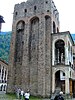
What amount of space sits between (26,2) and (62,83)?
17070 millimetres

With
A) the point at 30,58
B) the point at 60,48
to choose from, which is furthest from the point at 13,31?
the point at 60,48

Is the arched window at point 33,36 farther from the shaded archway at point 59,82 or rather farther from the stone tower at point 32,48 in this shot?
the shaded archway at point 59,82

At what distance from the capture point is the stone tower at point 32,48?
30625mm

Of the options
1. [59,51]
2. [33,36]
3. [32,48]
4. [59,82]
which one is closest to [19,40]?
[33,36]

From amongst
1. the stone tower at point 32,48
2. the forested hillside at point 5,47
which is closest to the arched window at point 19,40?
the stone tower at point 32,48

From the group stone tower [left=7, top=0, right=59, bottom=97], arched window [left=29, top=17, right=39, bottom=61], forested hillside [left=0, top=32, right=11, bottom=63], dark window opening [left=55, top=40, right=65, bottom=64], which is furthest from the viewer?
forested hillside [left=0, top=32, right=11, bottom=63]

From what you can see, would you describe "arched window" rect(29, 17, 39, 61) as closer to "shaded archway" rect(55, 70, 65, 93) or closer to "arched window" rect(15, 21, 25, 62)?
"arched window" rect(15, 21, 25, 62)

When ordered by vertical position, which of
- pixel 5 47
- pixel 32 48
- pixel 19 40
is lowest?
pixel 32 48

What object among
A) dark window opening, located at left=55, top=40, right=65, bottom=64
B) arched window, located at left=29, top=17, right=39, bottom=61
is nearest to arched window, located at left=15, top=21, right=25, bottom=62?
arched window, located at left=29, top=17, right=39, bottom=61

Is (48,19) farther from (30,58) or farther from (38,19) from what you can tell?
(30,58)

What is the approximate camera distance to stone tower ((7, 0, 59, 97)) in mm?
30625

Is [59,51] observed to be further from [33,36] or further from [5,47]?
[5,47]

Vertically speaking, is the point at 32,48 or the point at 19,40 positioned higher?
the point at 19,40

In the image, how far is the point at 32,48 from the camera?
110 ft
